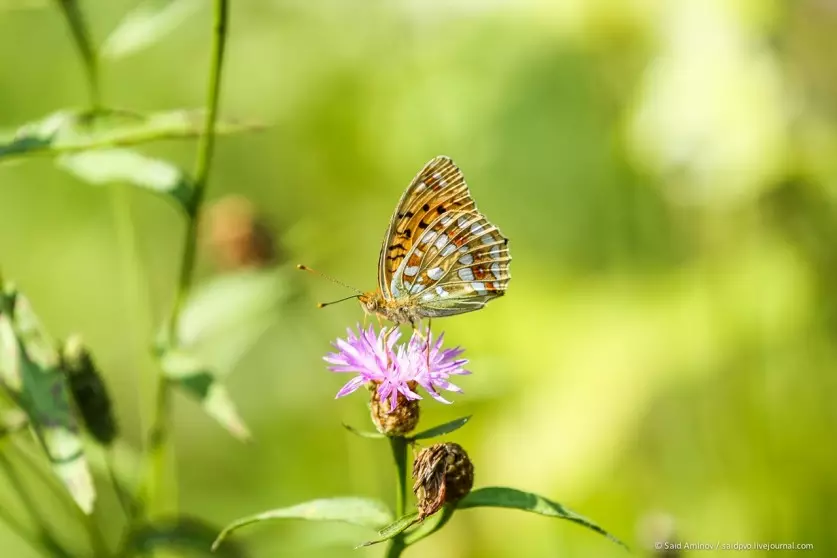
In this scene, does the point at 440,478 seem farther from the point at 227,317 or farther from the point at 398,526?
the point at 227,317

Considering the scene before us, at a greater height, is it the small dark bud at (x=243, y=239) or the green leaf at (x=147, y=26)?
the green leaf at (x=147, y=26)

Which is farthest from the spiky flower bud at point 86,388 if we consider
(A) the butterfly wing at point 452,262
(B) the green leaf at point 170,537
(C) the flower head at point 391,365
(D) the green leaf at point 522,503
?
(D) the green leaf at point 522,503

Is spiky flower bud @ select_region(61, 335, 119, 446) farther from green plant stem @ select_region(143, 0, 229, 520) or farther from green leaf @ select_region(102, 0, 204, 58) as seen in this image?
green leaf @ select_region(102, 0, 204, 58)

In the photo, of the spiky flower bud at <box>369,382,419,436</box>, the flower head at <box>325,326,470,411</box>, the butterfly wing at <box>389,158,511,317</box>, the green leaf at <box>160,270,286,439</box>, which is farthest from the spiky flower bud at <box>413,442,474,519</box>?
the green leaf at <box>160,270,286,439</box>

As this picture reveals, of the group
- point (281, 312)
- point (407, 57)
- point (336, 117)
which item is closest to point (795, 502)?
point (281, 312)

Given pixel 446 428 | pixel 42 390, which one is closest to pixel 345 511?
pixel 446 428

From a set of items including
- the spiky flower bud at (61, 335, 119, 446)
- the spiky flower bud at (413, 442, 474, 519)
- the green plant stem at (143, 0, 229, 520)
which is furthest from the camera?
the spiky flower bud at (61, 335, 119, 446)

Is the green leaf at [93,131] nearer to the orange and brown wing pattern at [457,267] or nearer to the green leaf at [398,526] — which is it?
the orange and brown wing pattern at [457,267]
